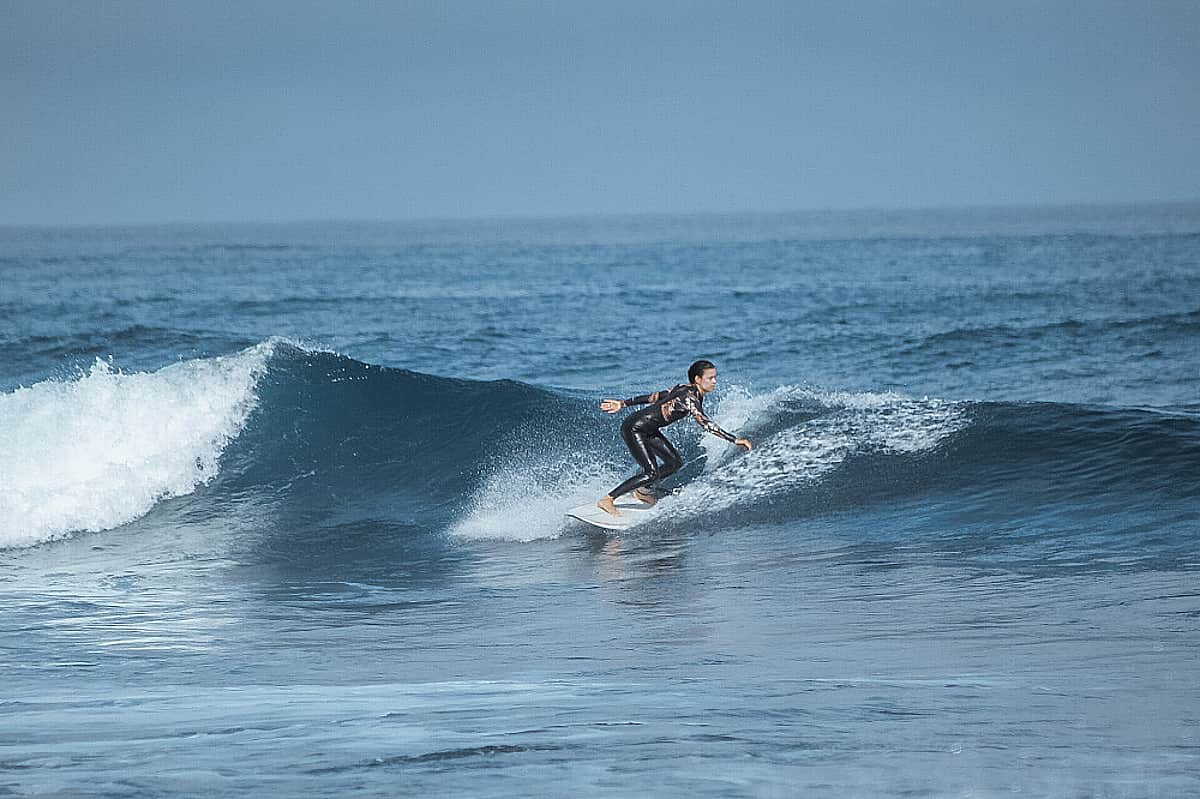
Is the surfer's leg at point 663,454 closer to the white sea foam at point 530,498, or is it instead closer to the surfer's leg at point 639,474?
the surfer's leg at point 639,474

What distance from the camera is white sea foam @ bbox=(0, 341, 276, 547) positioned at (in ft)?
47.8

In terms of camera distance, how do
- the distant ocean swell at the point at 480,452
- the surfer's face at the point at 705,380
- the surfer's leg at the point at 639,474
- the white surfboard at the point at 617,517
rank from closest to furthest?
the surfer's face at the point at 705,380, the surfer's leg at the point at 639,474, the white surfboard at the point at 617,517, the distant ocean swell at the point at 480,452

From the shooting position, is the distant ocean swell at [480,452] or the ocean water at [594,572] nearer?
the ocean water at [594,572]

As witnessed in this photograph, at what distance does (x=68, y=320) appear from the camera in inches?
1219

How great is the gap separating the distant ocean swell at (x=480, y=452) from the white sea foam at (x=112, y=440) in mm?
23

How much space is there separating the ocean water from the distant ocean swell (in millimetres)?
48

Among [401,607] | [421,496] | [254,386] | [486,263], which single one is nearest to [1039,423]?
[421,496]

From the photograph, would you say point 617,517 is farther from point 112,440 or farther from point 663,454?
point 112,440

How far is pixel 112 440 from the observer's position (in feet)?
53.2

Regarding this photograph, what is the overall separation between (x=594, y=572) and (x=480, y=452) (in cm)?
505

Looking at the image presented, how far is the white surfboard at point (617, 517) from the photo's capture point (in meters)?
12.8

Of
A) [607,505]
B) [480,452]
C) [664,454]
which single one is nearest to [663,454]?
[664,454]

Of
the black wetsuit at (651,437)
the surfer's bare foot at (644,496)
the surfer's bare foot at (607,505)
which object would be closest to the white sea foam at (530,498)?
the surfer's bare foot at (607,505)

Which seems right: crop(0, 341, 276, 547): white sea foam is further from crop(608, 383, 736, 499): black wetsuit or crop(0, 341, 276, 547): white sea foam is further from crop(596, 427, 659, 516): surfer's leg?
crop(608, 383, 736, 499): black wetsuit
